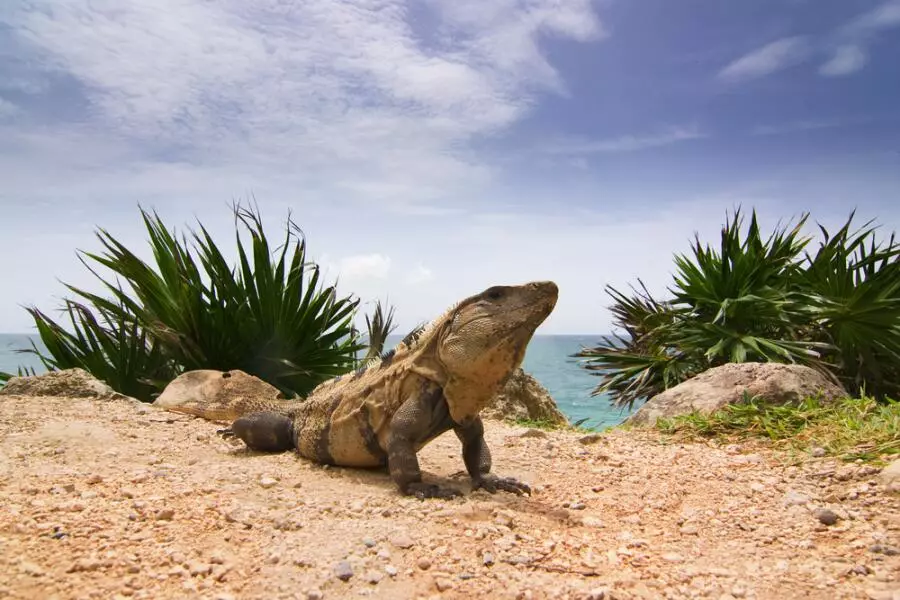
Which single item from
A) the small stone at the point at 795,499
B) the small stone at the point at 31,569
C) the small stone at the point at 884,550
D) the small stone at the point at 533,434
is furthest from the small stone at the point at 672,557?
the small stone at the point at 533,434

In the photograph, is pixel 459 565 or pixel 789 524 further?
pixel 789 524

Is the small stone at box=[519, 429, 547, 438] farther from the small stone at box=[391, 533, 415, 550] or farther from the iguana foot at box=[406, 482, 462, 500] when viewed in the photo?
the small stone at box=[391, 533, 415, 550]

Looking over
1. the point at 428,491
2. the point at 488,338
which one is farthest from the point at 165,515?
the point at 488,338

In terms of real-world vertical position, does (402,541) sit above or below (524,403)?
below

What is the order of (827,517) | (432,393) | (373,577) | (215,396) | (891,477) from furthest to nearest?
(215,396) → (432,393) → (891,477) → (827,517) → (373,577)

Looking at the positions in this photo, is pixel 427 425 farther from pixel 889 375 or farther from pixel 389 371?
pixel 889 375

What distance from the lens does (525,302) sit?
4.06m

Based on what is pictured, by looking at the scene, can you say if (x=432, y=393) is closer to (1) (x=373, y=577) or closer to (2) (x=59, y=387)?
(1) (x=373, y=577)

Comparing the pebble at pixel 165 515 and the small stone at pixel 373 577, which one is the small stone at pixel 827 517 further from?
the pebble at pixel 165 515

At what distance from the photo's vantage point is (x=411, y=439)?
4.38m

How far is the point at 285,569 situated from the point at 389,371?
6.48ft

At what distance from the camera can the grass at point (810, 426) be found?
4965 mm

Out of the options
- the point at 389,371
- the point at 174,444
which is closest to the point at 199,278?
the point at 174,444

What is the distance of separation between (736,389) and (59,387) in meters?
7.45
